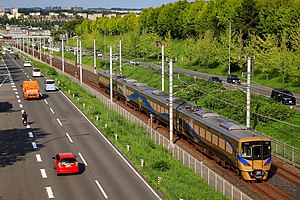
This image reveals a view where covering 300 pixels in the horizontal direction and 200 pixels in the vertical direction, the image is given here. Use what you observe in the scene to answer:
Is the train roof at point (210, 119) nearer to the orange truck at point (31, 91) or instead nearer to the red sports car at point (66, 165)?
the red sports car at point (66, 165)

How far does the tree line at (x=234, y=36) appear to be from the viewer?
80.4 m

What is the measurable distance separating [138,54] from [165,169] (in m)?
106

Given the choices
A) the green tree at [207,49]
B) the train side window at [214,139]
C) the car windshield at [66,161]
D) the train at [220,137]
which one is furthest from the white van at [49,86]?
the train side window at [214,139]

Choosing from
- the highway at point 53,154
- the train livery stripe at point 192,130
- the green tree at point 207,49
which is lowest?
the highway at point 53,154

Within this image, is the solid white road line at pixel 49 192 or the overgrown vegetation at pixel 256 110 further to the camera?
the overgrown vegetation at pixel 256 110

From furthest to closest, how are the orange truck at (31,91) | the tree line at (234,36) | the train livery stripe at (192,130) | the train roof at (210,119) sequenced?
1. the tree line at (234,36)
2. the orange truck at (31,91)
3. the train livery stripe at (192,130)
4. the train roof at (210,119)

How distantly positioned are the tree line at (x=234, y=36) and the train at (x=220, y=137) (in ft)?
82.8

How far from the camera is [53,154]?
42.6m

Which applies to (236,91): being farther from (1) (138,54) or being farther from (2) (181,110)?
(1) (138,54)

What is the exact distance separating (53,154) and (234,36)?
63.1 meters

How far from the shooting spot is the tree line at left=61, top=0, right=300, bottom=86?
80.4 m

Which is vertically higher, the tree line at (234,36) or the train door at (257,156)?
the tree line at (234,36)

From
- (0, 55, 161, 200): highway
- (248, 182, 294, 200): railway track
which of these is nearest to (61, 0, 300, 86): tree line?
(0, 55, 161, 200): highway

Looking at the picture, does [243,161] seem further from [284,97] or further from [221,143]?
[284,97]
